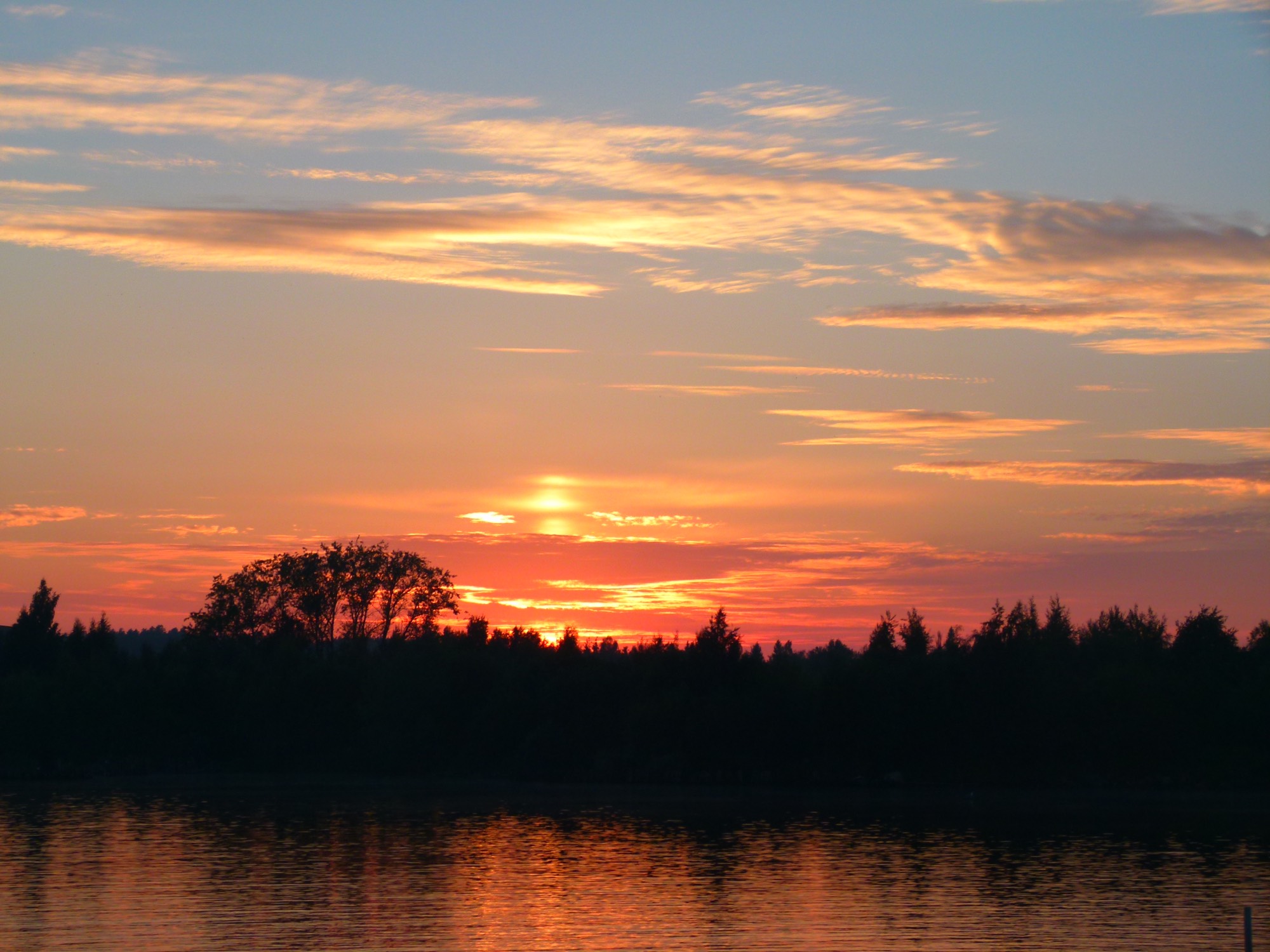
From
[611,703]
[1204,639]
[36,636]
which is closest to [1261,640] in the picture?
[1204,639]

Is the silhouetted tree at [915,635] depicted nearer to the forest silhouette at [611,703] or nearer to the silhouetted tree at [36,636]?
the forest silhouette at [611,703]

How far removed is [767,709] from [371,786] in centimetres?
3064

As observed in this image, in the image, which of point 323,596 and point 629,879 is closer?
point 629,879

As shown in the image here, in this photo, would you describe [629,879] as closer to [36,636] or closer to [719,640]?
[719,640]

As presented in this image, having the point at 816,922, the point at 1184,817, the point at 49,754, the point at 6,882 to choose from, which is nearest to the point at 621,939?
the point at 816,922

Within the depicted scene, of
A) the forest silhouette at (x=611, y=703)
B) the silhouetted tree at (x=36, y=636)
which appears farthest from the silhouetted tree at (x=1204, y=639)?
the silhouetted tree at (x=36, y=636)

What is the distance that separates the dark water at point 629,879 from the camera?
40.9m

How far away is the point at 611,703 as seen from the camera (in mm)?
106500

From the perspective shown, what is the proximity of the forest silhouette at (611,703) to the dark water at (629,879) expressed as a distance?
51.1 feet

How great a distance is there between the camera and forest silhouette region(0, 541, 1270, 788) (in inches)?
3939

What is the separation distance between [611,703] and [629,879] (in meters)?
53.5

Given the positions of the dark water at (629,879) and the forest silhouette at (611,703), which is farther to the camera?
the forest silhouette at (611,703)

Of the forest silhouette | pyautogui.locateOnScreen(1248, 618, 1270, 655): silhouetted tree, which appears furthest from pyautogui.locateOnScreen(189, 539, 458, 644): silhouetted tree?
pyautogui.locateOnScreen(1248, 618, 1270, 655): silhouetted tree

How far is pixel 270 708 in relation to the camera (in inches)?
4437
